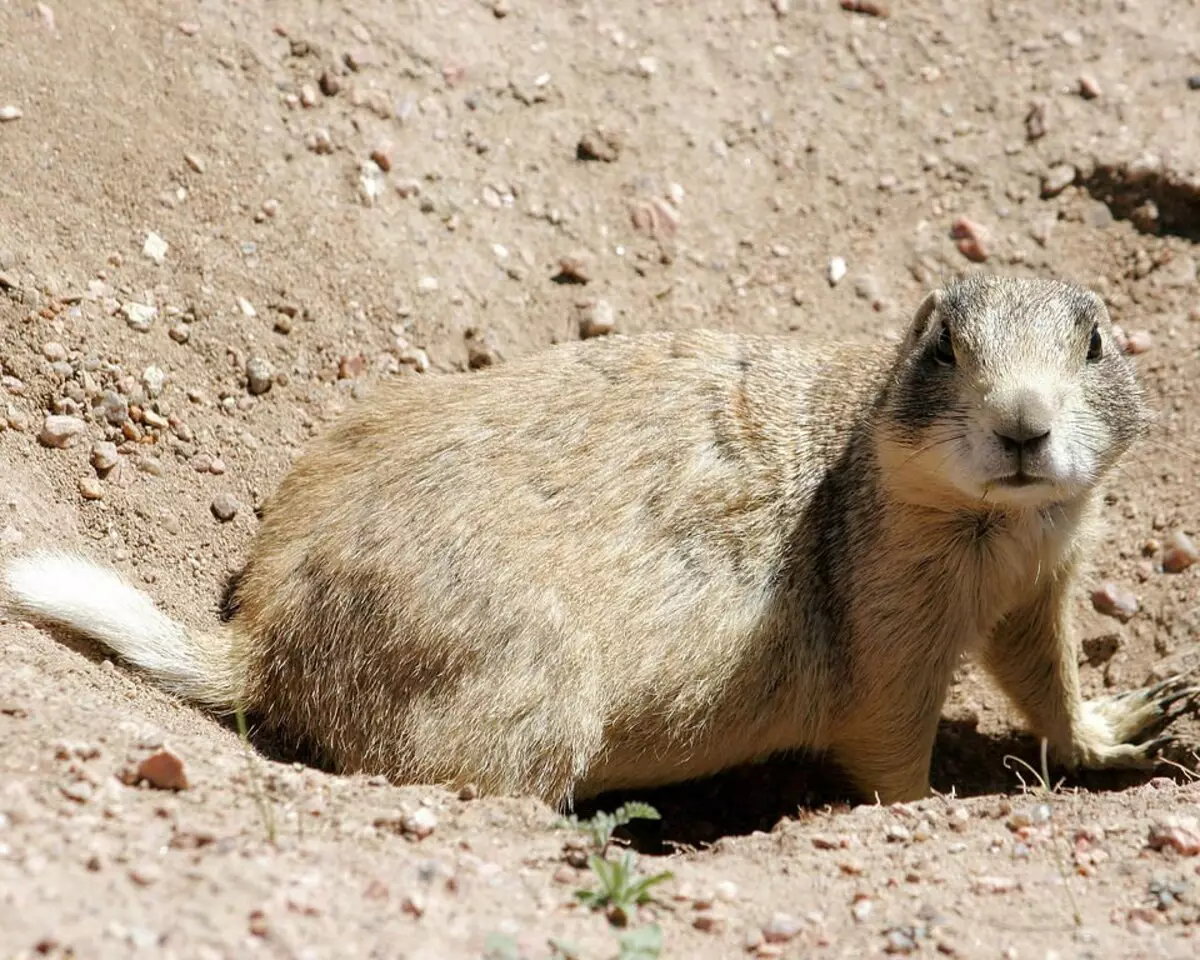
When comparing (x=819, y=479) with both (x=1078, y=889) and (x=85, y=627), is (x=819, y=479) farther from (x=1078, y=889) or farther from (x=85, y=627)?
(x=85, y=627)

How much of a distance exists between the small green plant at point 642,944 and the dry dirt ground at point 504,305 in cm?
2

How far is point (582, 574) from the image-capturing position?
559 cm

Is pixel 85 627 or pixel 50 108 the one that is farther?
pixel 50 108

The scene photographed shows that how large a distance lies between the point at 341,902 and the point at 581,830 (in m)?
1.20

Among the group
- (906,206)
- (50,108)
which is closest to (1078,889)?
(906,206)

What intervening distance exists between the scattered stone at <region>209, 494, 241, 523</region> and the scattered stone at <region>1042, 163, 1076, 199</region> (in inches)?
198

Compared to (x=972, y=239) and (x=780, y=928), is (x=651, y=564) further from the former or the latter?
(x=972, y=239)

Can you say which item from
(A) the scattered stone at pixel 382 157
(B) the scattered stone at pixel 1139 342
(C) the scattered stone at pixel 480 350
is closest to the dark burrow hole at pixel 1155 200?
(B) the scattered stone at pixel 1139 342

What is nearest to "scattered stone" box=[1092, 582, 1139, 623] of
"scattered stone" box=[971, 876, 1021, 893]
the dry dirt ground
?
the dry dirt ground

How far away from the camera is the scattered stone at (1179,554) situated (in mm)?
6973

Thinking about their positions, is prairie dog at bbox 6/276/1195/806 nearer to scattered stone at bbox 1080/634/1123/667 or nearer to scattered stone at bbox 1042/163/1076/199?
scattered stone at bbox 1080/634/1123/667

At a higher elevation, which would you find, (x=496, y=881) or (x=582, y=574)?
(x=582, y=574)

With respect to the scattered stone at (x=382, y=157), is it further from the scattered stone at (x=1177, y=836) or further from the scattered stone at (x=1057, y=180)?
the scattered stone at (x=1177, y=836)

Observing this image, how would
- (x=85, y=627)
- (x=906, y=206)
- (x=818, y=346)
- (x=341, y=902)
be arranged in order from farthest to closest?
(x=906, y=206)
(x=818, y=346)
(x=85, y=627)
(x=341, y=902)
